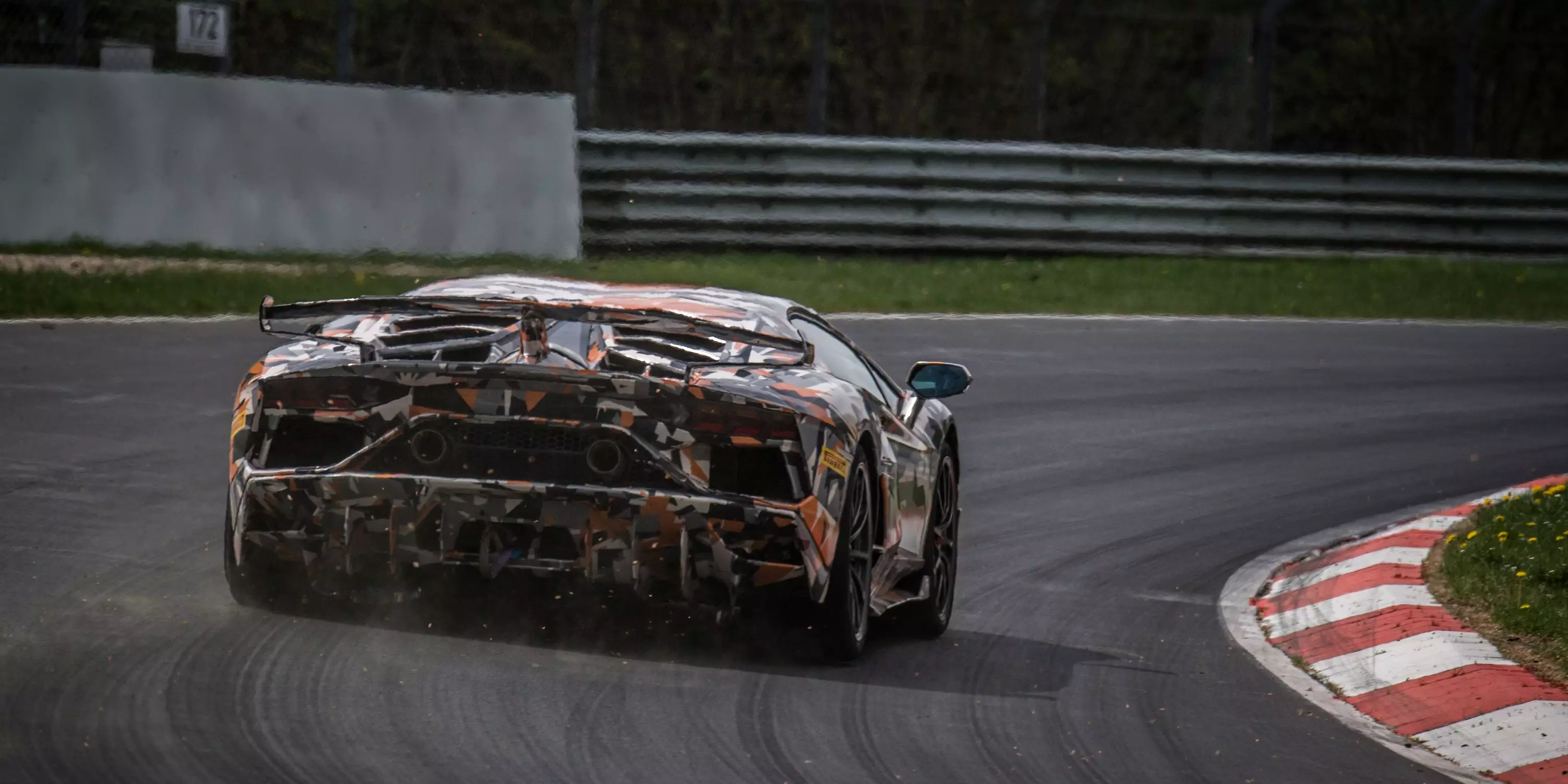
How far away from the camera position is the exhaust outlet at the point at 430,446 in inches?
256

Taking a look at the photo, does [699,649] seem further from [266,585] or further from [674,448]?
[266,585]

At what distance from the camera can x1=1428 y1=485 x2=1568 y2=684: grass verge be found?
7.83 metres

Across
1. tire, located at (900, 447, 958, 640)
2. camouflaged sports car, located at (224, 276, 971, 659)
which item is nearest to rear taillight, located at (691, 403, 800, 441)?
camouflaged sports car, located at (224, 276, 971, 659)

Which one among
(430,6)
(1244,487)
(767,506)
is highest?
(430,6)

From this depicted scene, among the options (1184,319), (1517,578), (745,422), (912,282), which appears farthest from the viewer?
(912,282)

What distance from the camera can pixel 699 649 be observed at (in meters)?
7.01

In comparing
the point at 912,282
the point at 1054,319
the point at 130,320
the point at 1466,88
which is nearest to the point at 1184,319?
the point at 1054,319

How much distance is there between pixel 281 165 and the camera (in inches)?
673

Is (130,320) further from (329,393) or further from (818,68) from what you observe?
(329,393)

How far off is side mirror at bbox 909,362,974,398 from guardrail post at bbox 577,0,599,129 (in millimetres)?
11205

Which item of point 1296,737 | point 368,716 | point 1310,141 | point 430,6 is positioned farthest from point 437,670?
point 1310,141

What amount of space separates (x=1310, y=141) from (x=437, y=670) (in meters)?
20.2

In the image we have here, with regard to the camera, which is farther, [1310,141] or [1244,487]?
[1310,141]

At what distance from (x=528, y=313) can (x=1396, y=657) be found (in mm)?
3174
